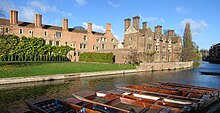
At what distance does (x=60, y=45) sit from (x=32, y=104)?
35.7 metres

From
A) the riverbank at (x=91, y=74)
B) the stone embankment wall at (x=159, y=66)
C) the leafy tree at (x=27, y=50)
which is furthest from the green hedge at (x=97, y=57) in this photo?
the riverbank at (x=91, y=74)

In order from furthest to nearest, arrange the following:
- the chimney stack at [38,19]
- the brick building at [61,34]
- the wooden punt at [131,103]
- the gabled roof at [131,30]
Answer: the gabled roof at [131,30], the chimney stack at [38,19], the brick building at [61,34], the wooden punt at [131,103]

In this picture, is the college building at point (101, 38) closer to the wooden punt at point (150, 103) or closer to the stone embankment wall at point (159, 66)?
the stone embankment wall at point (159, 66)

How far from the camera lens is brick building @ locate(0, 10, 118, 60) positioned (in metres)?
34.1

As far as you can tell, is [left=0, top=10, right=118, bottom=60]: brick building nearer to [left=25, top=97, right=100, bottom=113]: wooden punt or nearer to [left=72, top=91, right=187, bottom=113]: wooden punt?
[left=25, top=97, right=100, bottom=113]: wooden punt

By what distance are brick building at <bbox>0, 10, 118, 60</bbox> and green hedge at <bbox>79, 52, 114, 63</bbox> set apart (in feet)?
11.0

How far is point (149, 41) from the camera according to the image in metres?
45.5

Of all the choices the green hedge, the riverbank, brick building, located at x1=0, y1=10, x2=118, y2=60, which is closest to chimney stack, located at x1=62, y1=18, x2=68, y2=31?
brick building, located at x1=0, y1=10, x2=118, y2=60

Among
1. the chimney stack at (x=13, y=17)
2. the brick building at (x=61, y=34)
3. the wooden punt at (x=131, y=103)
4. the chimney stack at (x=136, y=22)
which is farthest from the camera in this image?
the chimney stack at (x=136, y=22)

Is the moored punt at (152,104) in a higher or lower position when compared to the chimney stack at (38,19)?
lower

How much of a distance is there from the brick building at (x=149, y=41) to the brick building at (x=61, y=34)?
712cm

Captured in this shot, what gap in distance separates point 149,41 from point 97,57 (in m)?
16.5

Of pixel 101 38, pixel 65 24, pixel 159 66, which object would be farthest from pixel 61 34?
pixel 159 66

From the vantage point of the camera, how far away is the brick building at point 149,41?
1705 inches
